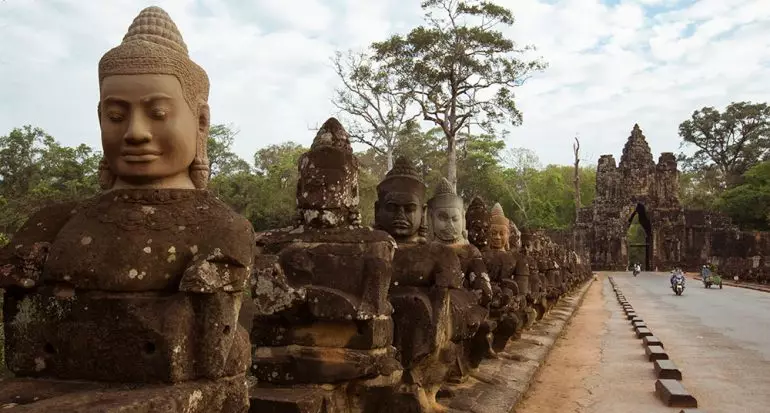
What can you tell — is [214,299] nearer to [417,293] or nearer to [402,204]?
[417,293]

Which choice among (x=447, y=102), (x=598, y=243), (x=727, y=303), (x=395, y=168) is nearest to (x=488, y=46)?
(x=447, y=102)

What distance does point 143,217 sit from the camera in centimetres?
270

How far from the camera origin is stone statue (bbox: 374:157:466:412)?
4523 mm

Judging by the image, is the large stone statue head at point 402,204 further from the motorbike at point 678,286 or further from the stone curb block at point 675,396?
the motorbike at point 678,286

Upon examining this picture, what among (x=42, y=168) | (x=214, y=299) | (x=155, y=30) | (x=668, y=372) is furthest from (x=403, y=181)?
(x=42, y=168)

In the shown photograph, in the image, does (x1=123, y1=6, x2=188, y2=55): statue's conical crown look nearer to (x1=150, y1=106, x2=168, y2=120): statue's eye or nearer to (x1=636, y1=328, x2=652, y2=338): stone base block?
(x1=150, y1=106, x2=168, y2=120): statue's eye

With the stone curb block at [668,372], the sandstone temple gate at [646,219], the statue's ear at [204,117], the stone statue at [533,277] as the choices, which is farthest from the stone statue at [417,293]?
the sandstone temple gate at [646,219]

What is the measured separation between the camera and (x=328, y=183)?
4.11 meters

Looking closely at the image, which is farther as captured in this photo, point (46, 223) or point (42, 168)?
point (42, 168)

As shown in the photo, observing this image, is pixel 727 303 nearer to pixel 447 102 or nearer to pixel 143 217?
pixel 447 102

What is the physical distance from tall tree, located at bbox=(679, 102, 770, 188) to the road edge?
2455 inches

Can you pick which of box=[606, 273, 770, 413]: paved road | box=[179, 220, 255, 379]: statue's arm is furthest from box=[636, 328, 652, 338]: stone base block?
box=[179, 220, 255, 379]: statue's arm

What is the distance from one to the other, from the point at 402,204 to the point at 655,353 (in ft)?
19.4

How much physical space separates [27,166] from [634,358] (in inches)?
1078
